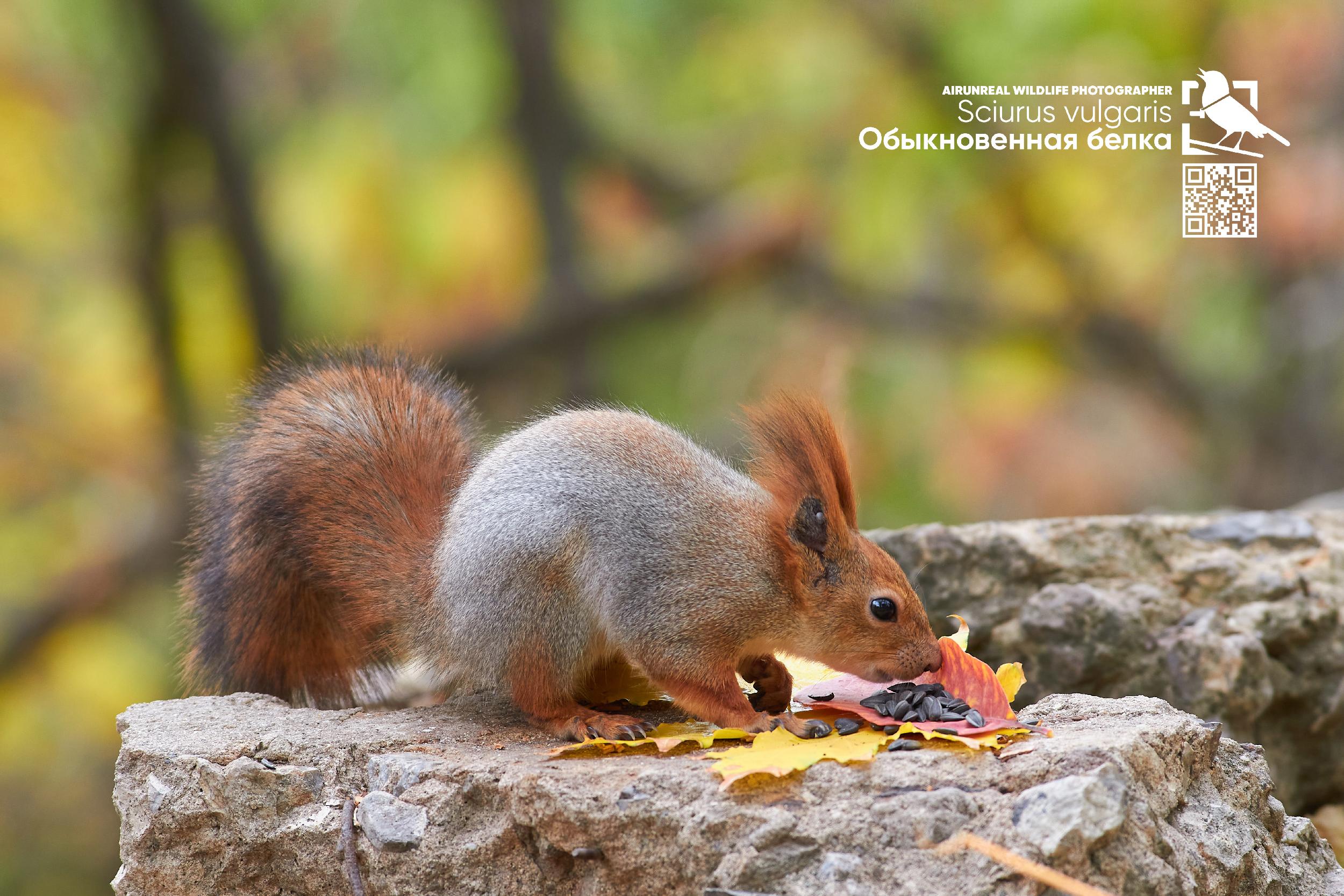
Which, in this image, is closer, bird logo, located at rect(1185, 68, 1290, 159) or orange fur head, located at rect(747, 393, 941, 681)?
orange fur head, located at rect(747, 393, 941, 681)

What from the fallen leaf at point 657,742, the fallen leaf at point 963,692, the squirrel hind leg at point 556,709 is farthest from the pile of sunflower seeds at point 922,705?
the squirrel hind leg at point 556,709

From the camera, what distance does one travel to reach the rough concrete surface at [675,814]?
1.78m

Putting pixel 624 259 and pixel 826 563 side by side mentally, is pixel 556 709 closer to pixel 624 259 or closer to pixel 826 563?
→ pixel 826 563

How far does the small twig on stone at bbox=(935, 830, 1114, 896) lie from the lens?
5.52 feet

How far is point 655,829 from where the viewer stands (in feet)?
6.23

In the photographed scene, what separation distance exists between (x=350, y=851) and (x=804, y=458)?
0.96m

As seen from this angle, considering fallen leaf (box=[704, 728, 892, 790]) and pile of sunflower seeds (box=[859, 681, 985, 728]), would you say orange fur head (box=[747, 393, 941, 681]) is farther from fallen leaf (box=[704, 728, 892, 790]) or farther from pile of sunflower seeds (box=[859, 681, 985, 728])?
fallen leaf (box=[704, 728, 892, 790])

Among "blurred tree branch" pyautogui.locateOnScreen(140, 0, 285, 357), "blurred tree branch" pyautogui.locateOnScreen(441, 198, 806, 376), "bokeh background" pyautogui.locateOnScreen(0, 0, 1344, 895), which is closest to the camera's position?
"blurred tree branch" pyautogui.locateOnScreen(140, 0, 285, 357)

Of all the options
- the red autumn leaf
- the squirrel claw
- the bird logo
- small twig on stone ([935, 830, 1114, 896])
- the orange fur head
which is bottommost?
small twig on stone ([935, 830, 1114, 896])

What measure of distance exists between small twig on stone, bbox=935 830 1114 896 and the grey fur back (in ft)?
2.04

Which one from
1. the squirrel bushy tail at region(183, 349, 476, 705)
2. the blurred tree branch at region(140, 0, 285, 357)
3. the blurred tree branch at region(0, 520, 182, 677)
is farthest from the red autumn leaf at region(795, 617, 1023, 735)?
the blurred tree branch at region(0, 520, 182, 677)

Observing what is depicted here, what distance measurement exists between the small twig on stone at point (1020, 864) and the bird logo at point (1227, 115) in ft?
15.6

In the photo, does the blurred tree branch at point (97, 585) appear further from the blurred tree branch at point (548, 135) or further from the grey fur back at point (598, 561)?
the grey fur back at point (598, 561)

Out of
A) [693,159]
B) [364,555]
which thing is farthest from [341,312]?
[364,555]
